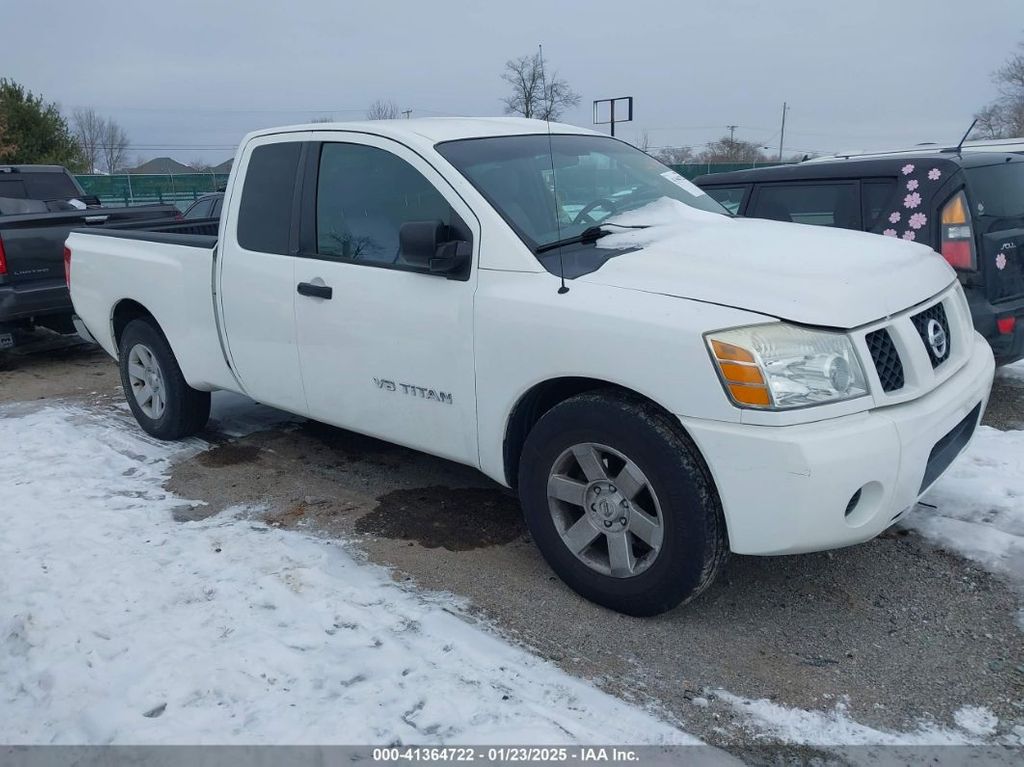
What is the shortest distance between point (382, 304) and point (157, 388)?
2543mm

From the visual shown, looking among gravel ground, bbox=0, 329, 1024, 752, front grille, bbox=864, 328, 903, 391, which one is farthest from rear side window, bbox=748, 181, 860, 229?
front grille, bbox=864, 328, 903, 391

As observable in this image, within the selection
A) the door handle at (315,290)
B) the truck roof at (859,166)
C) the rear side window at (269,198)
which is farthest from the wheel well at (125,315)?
the truck roof at (859,166)

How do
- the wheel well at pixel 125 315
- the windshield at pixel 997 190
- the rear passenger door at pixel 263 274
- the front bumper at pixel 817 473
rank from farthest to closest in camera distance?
the wheel well at pixel 125 315 → the windshield at pixel 997 190 → the rear passenger door at pixel 263 274 → the front bumper at pixel 817 473

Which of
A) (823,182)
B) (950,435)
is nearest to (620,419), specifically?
(950,435)

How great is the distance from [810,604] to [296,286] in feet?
9.27

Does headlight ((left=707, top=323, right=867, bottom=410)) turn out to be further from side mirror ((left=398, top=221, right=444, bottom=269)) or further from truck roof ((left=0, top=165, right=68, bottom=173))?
truck roof ((left=0, top=165, right=68, bottom=173))

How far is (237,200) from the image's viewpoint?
15.4 ft

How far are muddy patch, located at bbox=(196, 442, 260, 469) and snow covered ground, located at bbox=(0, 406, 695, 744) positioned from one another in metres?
0.84

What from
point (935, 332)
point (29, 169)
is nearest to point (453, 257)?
point (935, 332)

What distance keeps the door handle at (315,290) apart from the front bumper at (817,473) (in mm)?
1987

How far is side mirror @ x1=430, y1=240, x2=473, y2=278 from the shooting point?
351 centimetres

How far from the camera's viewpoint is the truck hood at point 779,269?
113 inches

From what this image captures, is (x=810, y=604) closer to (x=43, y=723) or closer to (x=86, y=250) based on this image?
(x=43, y=723)

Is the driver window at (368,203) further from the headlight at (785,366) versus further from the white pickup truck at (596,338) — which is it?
the headlight at (785,366)
